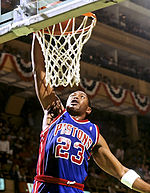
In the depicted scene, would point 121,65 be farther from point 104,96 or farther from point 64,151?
point 64,151

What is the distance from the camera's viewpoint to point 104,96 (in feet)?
52.6

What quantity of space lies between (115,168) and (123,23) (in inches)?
627

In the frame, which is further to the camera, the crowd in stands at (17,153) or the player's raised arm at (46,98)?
the crowd in stands at (17,153)

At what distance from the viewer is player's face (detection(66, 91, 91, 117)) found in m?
3.93

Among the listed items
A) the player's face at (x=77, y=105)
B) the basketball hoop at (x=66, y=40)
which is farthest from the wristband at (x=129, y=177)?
the basketball hoop at (x=66, y=40)

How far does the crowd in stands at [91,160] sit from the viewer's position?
11.5 meters

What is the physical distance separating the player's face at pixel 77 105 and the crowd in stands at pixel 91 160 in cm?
692

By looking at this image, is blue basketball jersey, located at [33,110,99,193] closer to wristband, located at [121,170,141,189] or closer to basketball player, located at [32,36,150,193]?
basketball player, located at [32,36,150,193]

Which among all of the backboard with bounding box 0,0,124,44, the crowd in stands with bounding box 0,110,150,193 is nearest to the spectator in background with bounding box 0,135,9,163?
the crowd in stands with bounding box 0,110,150,193

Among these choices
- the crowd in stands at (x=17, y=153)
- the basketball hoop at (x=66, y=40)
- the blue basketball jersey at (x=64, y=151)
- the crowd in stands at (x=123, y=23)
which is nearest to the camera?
the blue basketball jersey at (x=64, y=151)

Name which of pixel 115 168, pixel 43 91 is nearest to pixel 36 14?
pixel 43 91

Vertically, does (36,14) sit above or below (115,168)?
above

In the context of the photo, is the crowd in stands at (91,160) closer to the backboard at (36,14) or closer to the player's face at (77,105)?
the player's face at (77,105)

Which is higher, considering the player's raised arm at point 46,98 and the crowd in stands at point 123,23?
the crowd in stands at point 123,23
